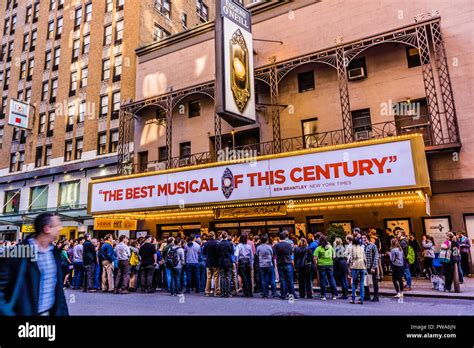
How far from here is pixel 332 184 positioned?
564 inches

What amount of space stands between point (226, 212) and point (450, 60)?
1285cm

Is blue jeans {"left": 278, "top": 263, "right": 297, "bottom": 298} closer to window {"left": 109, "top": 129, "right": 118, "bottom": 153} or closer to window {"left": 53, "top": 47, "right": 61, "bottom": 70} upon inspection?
window {"left": 109, "top": 129, "right": 118, "bottom": 153}

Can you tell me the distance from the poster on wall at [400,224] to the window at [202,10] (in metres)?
30.1

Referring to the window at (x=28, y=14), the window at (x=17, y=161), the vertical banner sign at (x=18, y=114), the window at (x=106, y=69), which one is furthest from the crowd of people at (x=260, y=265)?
the window at (x=28, y=14)

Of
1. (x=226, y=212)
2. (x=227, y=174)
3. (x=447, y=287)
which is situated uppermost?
(x=227, y=174)

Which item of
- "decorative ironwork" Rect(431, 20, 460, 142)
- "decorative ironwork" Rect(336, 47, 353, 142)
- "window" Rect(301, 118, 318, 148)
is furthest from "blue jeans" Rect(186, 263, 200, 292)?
"decorative ironwork" Rect(431, 20, 460, 142)

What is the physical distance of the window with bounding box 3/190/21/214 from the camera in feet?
105

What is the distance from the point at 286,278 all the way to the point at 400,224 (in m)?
7.77

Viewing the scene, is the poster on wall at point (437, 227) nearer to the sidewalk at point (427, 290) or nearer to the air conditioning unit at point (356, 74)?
the sidewalk at point (427, 290)

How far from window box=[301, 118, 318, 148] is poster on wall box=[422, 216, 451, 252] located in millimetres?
6408

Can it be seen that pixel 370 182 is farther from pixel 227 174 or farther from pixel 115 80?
pixel 115 80

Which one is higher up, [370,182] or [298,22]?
[298,22]

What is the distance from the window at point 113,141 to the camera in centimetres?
2708
